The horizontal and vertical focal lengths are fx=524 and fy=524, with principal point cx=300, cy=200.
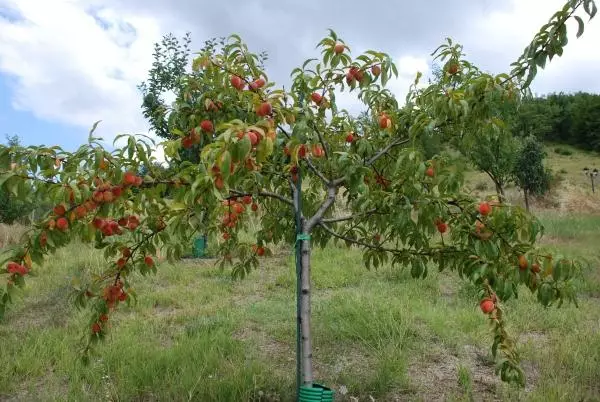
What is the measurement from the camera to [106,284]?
250cm

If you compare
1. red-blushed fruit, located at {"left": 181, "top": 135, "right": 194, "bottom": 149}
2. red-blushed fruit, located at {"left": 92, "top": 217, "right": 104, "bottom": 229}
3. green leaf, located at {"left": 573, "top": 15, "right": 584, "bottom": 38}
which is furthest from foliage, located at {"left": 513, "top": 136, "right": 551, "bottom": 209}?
red-blushed fruit, located at {"left": 92, "top": 217, "right": 104, "bottom": 229}

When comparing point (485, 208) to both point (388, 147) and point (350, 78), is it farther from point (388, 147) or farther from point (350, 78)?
point (350, 78)

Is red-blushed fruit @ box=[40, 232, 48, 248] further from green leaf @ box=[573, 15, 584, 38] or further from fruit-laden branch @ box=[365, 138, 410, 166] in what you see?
green leaf @ box=[573, 15, 584, 38]

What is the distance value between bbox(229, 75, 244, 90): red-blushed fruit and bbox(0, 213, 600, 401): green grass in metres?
1.63

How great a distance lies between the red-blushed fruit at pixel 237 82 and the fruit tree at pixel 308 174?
1 centimetres

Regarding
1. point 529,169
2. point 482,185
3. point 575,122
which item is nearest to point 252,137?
point 529,169

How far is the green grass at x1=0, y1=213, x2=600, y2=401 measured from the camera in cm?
304

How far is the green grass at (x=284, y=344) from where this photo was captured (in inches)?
120

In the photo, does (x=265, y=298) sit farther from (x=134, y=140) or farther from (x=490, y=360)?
(x=134, y=140)

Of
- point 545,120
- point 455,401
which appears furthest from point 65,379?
point 545,120

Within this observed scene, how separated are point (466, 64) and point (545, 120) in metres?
31.1

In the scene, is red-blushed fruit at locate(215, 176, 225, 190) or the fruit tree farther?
the fruit tree

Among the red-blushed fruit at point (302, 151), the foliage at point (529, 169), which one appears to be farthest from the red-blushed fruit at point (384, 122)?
the foliage at point (529, 169)

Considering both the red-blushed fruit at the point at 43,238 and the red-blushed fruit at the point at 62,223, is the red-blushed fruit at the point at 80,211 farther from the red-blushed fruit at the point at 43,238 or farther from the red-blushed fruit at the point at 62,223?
the red-blushed fruit at the point at 43,238
